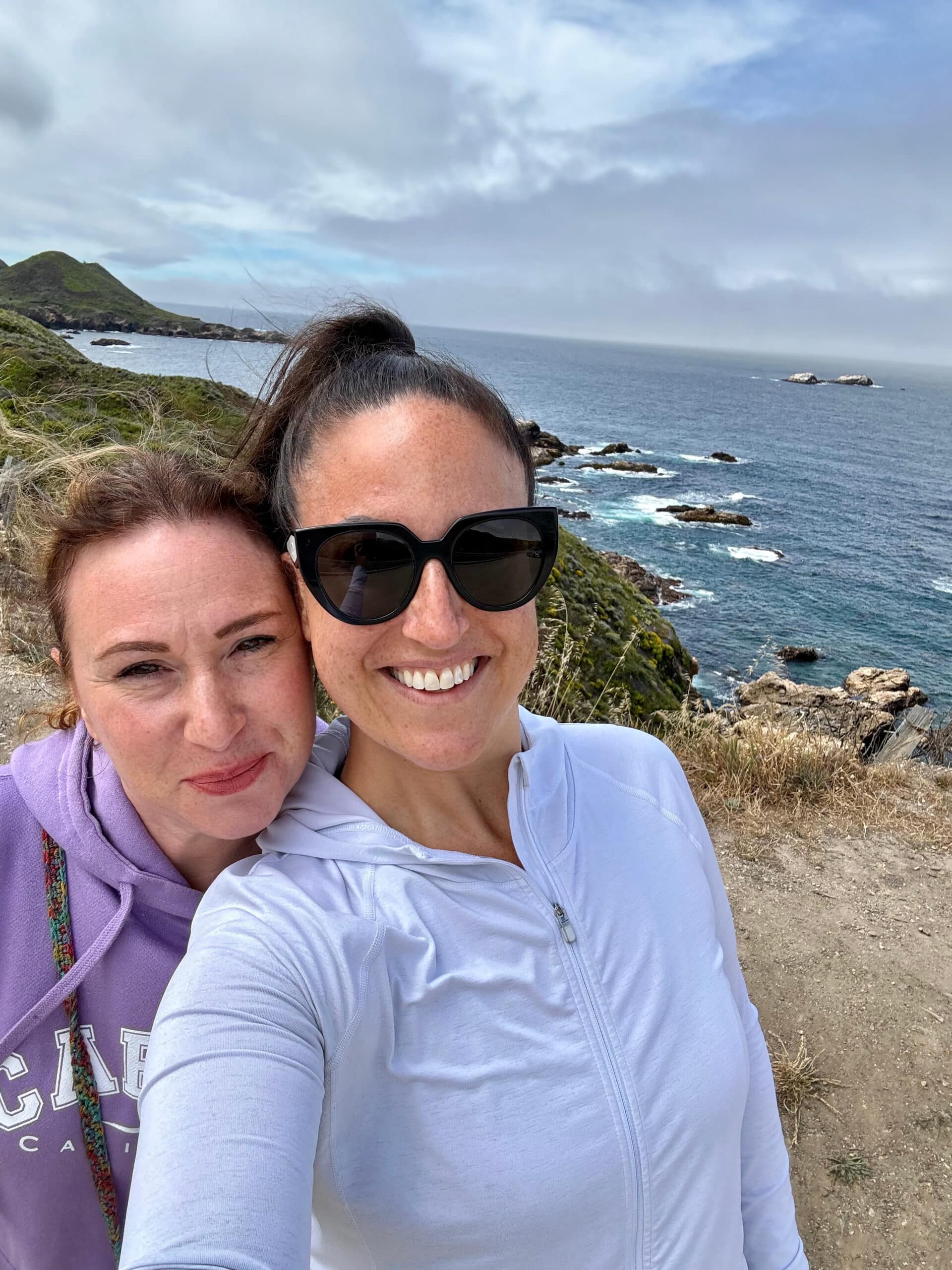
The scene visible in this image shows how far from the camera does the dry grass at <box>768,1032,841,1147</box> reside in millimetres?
3105

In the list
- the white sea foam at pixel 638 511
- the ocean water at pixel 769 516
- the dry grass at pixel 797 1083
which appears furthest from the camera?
the white sea foam at pixel 638 511

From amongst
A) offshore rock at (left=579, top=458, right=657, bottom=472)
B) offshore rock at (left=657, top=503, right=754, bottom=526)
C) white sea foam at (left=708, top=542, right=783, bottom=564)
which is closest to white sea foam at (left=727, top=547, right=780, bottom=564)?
white sea foam at (left=708, top=542, right=783, bottom=564)

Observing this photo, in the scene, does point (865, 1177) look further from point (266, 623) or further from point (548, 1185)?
point (266, 623)

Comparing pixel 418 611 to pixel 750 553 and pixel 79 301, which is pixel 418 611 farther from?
pixel 79 301

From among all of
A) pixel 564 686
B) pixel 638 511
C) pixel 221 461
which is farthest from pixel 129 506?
pixel 638 511

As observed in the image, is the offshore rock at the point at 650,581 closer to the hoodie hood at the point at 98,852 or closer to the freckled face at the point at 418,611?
the freckled face at the point at 418,611

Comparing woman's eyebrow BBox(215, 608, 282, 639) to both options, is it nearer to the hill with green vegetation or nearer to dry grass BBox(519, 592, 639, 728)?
the hill with green vegetation

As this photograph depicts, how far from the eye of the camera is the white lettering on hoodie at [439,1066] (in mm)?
1004

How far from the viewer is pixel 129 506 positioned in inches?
56.7

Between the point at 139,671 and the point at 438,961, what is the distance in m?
0.79

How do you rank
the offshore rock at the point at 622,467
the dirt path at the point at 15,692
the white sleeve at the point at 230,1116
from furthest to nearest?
1. the offshore rock at the point at 622,467
2. the dirt path at the point at 15,692
3. the white sleeve at the point at 230,1116

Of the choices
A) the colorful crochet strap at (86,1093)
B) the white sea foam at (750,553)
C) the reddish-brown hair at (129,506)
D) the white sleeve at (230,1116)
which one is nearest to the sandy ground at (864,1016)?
the colorful crochet strap at (86,1093)

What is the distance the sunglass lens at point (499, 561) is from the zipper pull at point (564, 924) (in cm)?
58

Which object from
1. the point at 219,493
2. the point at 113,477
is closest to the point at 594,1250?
the point at 219,493
